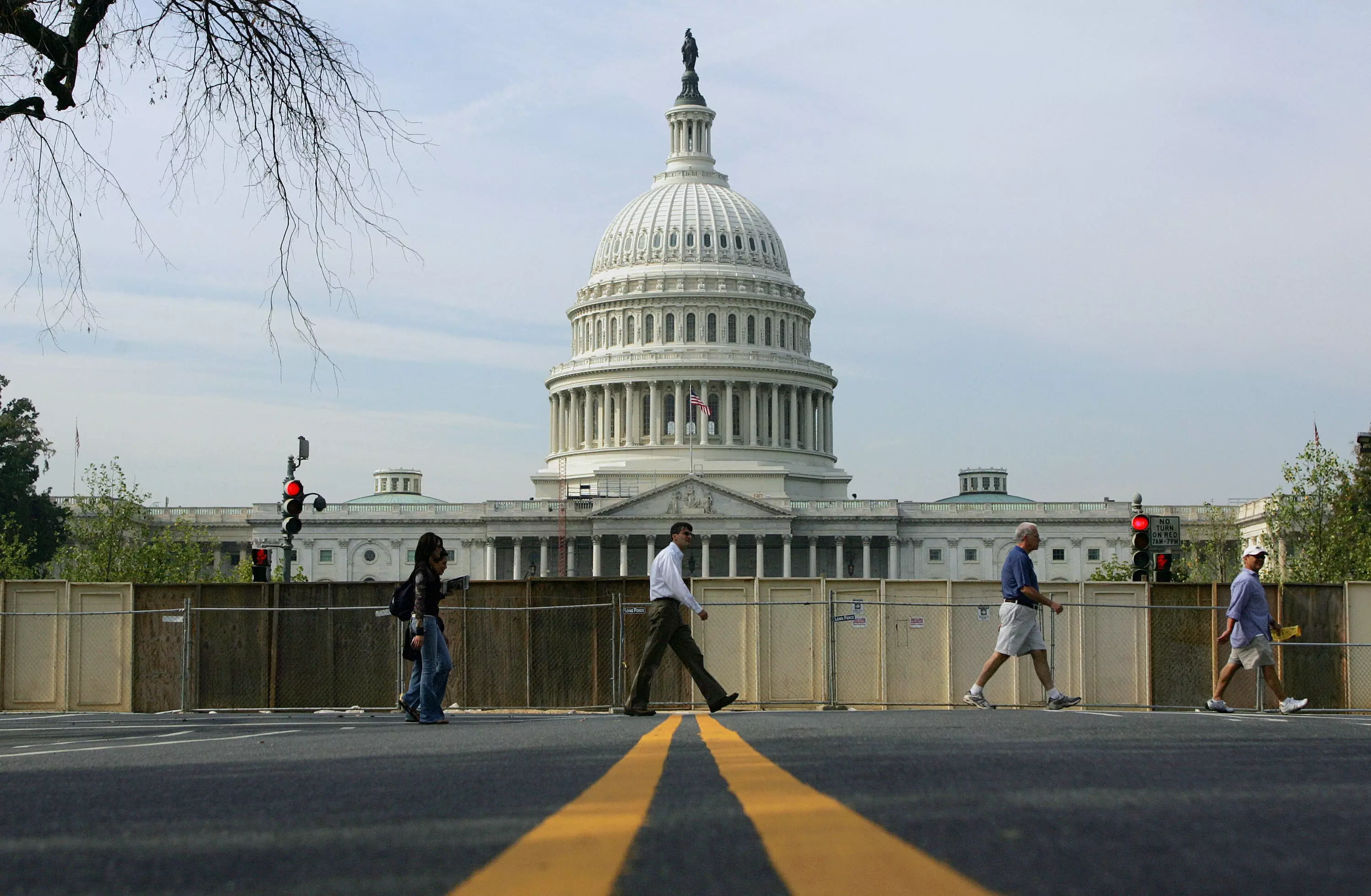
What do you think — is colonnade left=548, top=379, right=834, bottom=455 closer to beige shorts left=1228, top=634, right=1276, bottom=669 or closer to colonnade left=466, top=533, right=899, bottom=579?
colonnade left=466, top=533, right=899, bottom=579

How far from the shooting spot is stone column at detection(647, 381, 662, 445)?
12175cm

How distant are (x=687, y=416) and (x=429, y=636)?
107m

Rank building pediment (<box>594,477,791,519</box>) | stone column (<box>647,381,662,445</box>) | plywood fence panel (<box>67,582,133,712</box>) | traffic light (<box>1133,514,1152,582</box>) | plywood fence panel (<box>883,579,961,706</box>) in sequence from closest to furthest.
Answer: plywood fence panel (<box>67,582,133,712</box>) → plywood fence panel (<box>883,579,961,706</box>) → traffic light (<box>1133,514,1152,582</box>) → building pediment (<box>594,477,791,519</box>) → stone column (<box>647,381,662,445</box>)

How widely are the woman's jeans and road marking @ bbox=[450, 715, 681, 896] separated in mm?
9364

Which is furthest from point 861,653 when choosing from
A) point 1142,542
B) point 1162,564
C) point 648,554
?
point 648,554

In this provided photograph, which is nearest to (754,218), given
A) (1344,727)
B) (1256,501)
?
(1256,501)

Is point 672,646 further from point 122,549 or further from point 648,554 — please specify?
point 648,554

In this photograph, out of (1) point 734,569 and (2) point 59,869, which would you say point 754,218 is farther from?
(2) point 59,869

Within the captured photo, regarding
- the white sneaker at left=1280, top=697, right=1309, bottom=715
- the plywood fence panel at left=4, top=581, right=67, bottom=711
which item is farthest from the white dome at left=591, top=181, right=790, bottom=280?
the white sneaker at left=1280, top=697, right=1309, bottom=715

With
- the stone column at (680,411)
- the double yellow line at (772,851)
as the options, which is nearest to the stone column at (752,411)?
the stone column at (680,411)

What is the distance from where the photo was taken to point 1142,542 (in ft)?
95.3

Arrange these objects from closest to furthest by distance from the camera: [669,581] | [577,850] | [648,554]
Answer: [577,850]
[669,581]
[648,554]

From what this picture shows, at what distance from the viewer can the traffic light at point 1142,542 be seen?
28.9 meters

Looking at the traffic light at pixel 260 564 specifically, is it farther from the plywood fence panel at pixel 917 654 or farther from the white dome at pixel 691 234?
the white dome at pixel 691 234
